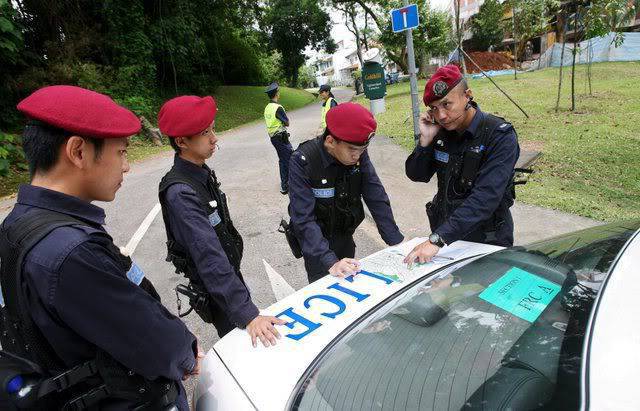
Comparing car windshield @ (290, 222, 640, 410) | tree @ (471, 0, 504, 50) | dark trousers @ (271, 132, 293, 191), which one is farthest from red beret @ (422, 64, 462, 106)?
tree @ (471, 0, 504, 50)

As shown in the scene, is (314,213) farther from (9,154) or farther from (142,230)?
(9,154)

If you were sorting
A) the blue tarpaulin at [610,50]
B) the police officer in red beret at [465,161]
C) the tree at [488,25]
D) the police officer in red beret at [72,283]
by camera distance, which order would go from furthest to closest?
the tree at [488,25] < the blue tarpaulin at [610,50] < the police officer in red beret at [465,161] < the police officer in red beret at [72,283]

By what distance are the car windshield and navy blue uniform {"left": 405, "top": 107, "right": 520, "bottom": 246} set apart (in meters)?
A: 0.43

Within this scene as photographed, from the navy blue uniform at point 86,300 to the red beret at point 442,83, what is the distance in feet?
6.02

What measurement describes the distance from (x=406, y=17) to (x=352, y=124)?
411cm

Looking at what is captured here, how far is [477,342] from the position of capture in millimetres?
1261

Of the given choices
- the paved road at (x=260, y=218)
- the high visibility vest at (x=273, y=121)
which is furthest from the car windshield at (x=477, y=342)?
the high visibility vest at (x=273, y=121)

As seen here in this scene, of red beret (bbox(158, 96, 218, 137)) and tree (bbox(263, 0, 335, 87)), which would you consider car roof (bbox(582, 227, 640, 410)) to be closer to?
red beret (bbox(158, 96, 218, 137))

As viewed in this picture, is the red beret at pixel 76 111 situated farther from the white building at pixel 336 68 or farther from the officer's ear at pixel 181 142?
the white building at pixel 336 68

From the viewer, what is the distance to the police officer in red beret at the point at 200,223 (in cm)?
173

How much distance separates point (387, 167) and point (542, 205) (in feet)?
9.47

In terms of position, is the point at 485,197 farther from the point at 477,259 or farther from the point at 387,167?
the point at 387,167

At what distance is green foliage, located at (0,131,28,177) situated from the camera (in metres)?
8.25

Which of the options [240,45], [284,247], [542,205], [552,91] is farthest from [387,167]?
[240,45]
